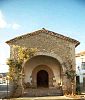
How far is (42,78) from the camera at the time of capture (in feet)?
80.5

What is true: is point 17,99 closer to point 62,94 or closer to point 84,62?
point 62,94

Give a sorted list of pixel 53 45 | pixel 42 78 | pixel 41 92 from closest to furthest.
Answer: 1. pixel 41 92
2. pixel 53 45
3. pixel 42 78

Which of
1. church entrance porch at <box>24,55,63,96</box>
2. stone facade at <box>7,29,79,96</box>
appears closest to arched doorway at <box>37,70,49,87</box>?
church entrance porch at <box>24,55,63,96</box>

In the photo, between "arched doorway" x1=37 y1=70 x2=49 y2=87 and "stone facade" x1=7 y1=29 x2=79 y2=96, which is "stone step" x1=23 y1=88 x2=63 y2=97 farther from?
"arched doorway" x1=37 y1=70 x2=49 y2=87

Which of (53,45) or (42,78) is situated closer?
(53,45)

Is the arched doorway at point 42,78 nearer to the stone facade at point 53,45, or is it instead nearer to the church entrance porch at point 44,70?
the church entrance porch at point 44,70

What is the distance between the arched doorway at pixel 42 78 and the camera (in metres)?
24.4

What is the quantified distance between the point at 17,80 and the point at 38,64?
12.4 ft

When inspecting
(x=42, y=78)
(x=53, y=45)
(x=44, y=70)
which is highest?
(x=53, y=45)

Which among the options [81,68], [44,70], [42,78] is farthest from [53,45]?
[81,68]

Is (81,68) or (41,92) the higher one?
(81,68)

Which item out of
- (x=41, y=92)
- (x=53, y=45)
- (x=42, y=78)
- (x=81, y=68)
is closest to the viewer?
(x=41, y=92)

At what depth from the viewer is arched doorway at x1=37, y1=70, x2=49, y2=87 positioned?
24.4m

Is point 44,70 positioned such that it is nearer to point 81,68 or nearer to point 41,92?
point 41,92
